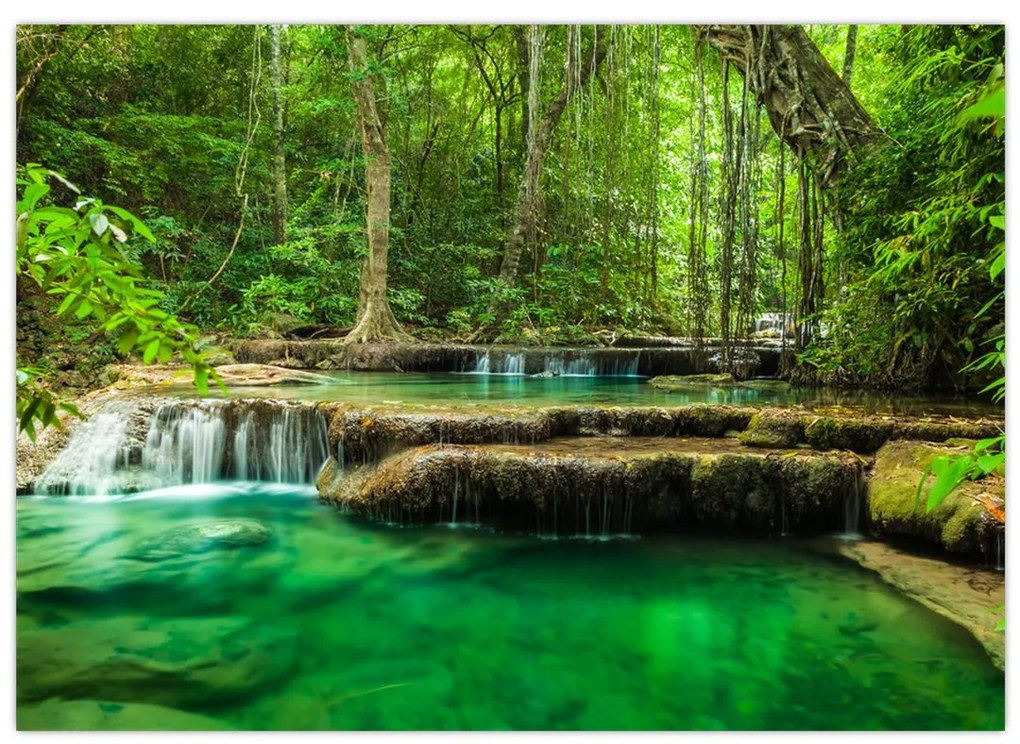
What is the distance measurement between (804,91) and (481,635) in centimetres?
513

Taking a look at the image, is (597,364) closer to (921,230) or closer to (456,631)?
(921,230)

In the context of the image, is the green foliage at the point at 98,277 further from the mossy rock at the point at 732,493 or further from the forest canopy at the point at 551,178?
the mossy rock at the point at 732,493

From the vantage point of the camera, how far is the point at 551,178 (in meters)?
10.8

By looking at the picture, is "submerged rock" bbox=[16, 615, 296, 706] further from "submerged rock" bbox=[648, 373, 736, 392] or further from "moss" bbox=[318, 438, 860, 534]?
Answer: "submerged rock" bbox=[648, 373, 736, 392]

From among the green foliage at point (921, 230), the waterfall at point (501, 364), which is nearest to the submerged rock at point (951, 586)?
the green foliage at point (921, 230)

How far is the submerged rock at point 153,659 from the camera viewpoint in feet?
6.16

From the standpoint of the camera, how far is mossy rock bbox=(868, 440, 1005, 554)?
2.58m

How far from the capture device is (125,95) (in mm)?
8891

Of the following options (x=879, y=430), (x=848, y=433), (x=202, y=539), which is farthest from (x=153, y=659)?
(x=879, y=430)

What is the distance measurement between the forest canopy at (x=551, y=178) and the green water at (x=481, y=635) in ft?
5.15

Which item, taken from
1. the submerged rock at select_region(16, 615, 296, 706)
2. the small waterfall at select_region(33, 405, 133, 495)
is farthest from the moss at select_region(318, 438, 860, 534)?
the small waterfall at select_region(33, 405, 133, 495)

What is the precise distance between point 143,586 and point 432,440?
158 centimetres

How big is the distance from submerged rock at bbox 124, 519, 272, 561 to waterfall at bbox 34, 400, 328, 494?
857mm
